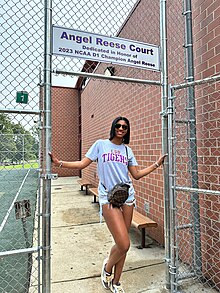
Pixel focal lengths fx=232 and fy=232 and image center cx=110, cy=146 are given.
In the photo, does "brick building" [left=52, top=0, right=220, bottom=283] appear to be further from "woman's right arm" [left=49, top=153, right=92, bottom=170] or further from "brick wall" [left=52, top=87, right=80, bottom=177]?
"brick wall" [left=52, top=87, right=80, bottom=177]

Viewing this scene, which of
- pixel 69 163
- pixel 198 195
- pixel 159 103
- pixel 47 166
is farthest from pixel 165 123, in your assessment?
pixel 47 166

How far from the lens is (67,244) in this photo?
13.1 ft

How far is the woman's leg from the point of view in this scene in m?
2.27

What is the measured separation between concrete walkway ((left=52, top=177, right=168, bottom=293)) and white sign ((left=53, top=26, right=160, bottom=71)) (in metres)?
2.50

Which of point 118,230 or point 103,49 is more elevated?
point 103,49

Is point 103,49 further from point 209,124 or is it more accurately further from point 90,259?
point 90,259

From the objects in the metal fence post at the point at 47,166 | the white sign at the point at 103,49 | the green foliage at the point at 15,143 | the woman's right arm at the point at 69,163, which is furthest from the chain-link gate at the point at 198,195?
the green foliage at the point at 15,143

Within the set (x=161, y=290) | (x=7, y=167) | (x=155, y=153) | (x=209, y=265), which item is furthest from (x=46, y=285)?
(x=155, y=153)

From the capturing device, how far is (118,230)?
7.45 feet

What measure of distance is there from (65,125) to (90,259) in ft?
39.2

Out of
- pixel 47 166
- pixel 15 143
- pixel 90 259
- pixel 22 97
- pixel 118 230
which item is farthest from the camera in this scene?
pixel 90 259

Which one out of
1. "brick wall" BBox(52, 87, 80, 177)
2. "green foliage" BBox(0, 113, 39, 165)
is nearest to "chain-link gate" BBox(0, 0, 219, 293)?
"green foliage" BBox(0, 113, 39, 165)

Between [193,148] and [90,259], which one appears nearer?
[193,148]

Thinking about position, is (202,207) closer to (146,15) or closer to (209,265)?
(209,265)
